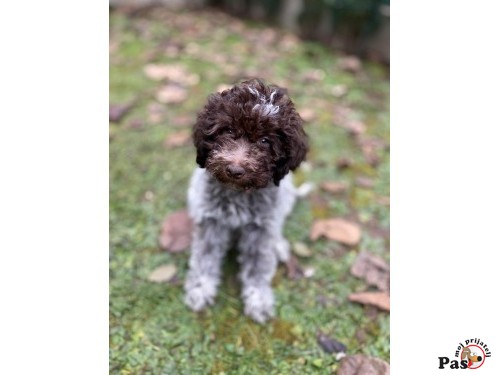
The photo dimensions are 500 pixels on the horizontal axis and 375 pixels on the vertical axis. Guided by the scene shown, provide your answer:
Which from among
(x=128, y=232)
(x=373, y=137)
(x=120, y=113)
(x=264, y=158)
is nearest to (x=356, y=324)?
(x=264, y=158)

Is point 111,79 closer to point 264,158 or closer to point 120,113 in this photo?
point 120,113

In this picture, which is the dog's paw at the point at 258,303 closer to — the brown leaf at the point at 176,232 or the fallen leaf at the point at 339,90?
the brown leaf at the point at 176,232

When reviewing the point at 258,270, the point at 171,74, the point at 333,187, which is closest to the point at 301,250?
the point at 258,270

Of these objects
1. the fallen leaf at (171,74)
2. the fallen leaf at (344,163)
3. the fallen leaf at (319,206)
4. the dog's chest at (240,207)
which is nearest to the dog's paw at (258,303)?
the dog's chest at (240,207)

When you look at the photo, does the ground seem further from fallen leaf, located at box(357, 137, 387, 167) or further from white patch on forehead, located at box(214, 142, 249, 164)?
white patch on forehead, located at box(214, 142, 249, 164)

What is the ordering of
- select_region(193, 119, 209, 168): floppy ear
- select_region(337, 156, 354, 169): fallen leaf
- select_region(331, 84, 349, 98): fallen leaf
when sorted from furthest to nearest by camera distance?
select_region(331, 84, 349, 98): fallen leaf → select_region(337, 156, 354, 169): fallen leaf → select_region(193, 119, 209, 168): floppy ear

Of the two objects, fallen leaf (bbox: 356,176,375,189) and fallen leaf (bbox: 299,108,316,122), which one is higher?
fallen leaf (bbox: 299,108,316,122)

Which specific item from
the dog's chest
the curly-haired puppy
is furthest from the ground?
the dog's chest
